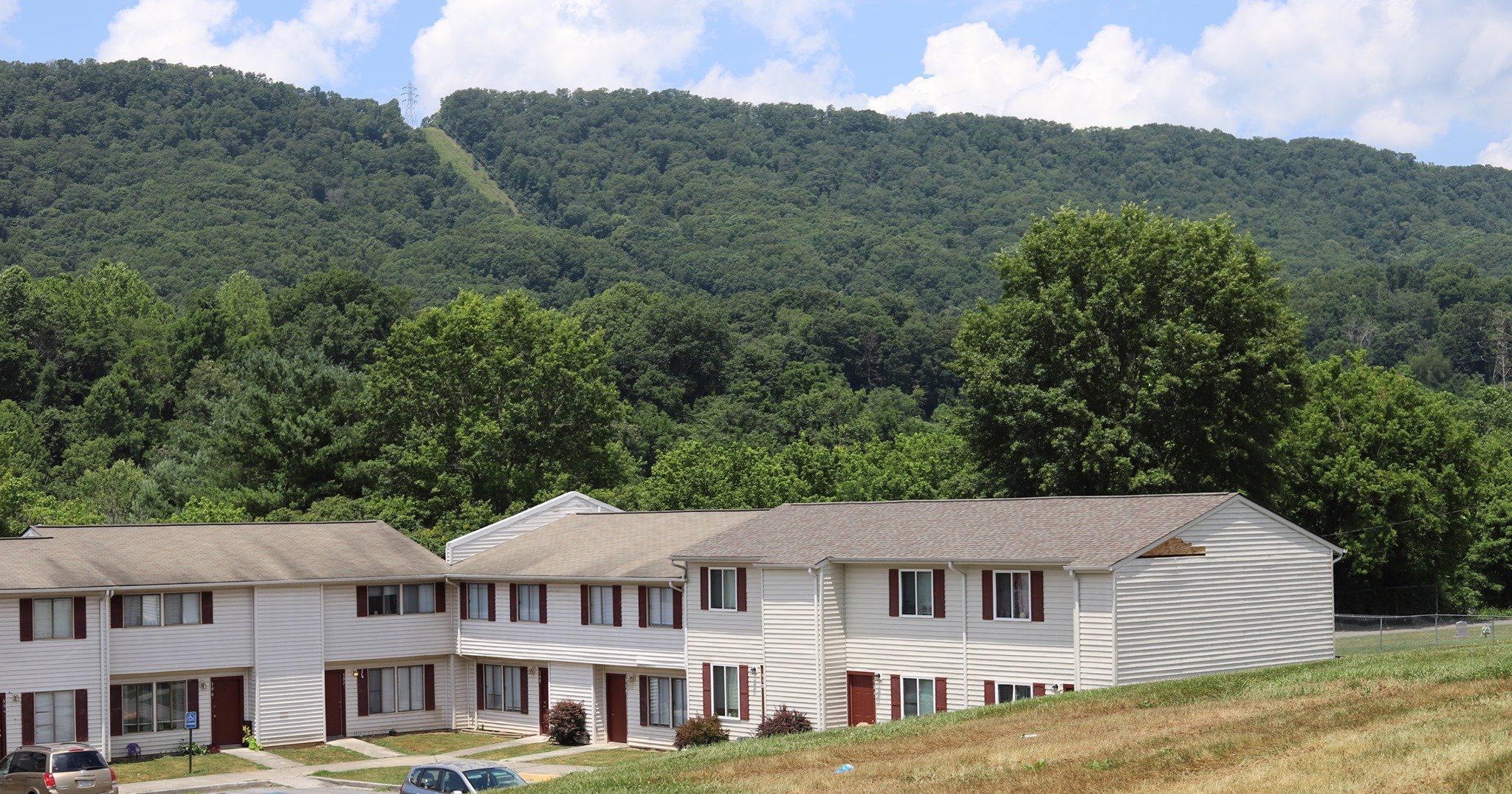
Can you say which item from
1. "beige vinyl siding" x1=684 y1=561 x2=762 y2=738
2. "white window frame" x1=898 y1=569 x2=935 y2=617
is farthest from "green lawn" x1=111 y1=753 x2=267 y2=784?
"white window frame" x1=898 y1=569 x2=935 y2=617

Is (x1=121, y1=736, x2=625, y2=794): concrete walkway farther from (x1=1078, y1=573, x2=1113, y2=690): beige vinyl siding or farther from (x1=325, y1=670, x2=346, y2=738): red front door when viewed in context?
(x1=1078, y1=573, x2=1113, y2=690): beige vinyl siding

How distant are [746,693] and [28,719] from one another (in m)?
21.1

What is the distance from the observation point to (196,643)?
5388cm

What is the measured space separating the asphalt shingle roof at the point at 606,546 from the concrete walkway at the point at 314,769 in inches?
221

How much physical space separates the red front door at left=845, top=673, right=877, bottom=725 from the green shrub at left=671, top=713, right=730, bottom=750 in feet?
12.8

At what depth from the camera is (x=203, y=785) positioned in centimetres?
4762

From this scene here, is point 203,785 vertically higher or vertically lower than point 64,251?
lower

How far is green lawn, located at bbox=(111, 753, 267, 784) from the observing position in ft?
162

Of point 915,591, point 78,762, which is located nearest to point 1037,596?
point 915,591

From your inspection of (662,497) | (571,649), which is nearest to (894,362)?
(662,497)

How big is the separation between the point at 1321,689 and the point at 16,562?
3794cm

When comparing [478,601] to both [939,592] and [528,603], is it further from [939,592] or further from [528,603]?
[939,592]

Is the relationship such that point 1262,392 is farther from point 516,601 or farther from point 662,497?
point 662,497

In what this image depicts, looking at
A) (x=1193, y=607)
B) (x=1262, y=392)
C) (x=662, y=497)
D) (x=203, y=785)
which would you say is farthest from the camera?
(x=662, y=497)
